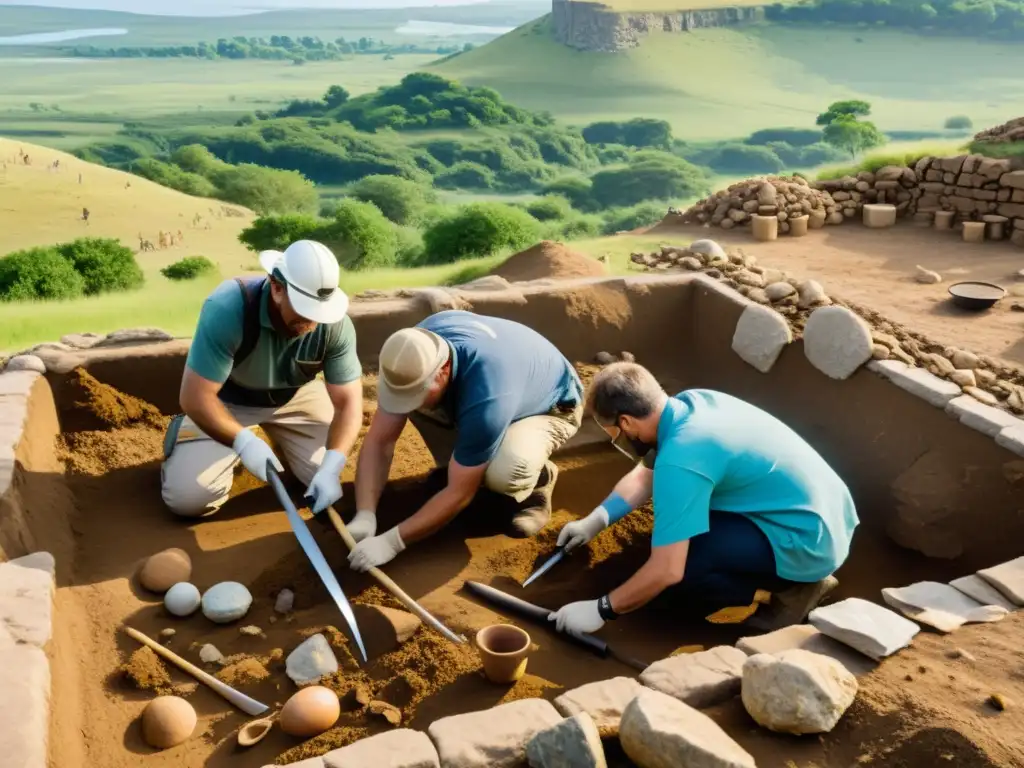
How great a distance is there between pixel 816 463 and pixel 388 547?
1739 mm

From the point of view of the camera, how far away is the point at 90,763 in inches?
116

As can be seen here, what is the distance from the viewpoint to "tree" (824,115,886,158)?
87.3ft

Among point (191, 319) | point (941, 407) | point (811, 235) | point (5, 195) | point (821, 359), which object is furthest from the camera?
point (5, 195)

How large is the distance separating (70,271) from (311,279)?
305 inches

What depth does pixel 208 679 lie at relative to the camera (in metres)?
3.31

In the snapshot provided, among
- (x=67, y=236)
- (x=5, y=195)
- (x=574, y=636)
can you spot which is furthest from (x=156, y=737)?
(x=5, y=195)

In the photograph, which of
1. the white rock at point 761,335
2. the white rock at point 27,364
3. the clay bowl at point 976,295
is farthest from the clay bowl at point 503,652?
the clay bowl at point 976,295

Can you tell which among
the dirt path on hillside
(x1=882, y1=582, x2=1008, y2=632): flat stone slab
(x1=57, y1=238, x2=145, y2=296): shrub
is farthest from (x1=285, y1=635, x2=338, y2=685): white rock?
(x1=57, y1=238, x2=145, y2=296): shrub

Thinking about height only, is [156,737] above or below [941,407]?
below

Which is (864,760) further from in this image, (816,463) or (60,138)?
(60,138)

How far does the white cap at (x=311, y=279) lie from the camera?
394 cm

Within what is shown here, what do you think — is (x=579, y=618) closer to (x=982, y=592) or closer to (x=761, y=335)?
(x=982, y=592)

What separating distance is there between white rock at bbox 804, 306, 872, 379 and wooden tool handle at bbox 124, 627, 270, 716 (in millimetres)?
3259

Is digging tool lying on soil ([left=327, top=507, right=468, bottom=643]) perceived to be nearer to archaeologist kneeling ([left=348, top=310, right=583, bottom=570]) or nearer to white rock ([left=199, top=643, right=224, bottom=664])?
archaeologist kneeling ([left=348, top=310, right=583, bottom=570])
